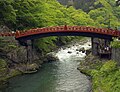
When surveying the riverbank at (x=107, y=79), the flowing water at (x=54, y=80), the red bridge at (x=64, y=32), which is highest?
the red bridge at (x=64, y=32)

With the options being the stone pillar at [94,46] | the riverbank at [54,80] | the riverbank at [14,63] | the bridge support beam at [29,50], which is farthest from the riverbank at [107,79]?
the bridge support beam at [29,50]

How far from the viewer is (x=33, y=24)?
255 ft

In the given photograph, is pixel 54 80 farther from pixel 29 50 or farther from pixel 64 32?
pixel 29 50

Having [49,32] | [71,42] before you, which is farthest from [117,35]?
[71,42]

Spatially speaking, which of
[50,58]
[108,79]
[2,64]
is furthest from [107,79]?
[50,58]

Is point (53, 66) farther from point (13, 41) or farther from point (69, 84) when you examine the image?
point (69, 84)

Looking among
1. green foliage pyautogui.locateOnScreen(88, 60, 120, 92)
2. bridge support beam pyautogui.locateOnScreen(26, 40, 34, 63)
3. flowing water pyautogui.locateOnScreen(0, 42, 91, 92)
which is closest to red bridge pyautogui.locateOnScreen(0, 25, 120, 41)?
bridge support beam pyautogui.locateOnScreen(26, 40, 34, 63)

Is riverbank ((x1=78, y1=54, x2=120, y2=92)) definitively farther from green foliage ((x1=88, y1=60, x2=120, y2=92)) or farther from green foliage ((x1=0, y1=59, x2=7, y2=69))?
green foliage ((x1=0, y1=59, x2=7, y2=69))

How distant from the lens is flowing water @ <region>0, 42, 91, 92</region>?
2037 inches

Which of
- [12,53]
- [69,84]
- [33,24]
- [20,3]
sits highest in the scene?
[20,3]

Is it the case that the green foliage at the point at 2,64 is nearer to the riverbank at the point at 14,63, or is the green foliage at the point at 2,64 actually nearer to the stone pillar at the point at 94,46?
the riverbank at the point at 14,63

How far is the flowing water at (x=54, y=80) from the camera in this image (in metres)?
51.8

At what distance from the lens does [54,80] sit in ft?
188

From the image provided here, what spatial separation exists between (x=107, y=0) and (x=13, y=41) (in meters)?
115
